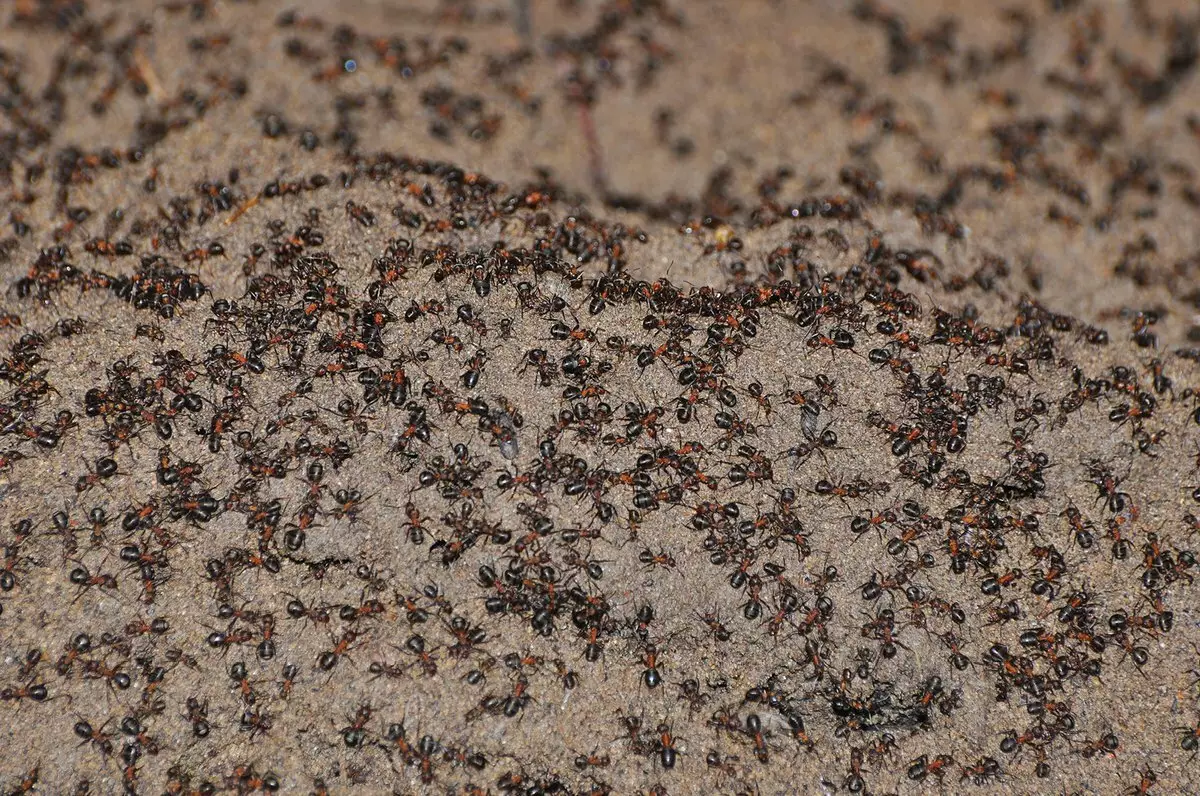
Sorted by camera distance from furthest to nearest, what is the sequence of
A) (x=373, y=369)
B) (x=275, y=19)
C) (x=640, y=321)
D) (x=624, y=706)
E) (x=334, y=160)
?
(x=275, y=19) → (x=334, y=160) → (x=640, y=321) → (x=373, y=369) → (x=624, y=706)

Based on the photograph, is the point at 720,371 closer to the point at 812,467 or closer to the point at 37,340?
the point at 812,467

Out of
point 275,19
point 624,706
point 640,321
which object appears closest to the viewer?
point 624,706

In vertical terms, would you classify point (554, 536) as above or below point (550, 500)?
below

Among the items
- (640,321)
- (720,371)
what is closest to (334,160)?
(640,321)

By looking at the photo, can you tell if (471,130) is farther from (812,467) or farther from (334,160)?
(812,467)

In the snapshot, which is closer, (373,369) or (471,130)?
(373,369)

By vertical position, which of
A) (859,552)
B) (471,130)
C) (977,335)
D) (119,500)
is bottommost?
(119,500)

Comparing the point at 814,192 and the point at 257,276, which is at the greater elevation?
the point at 814,192
